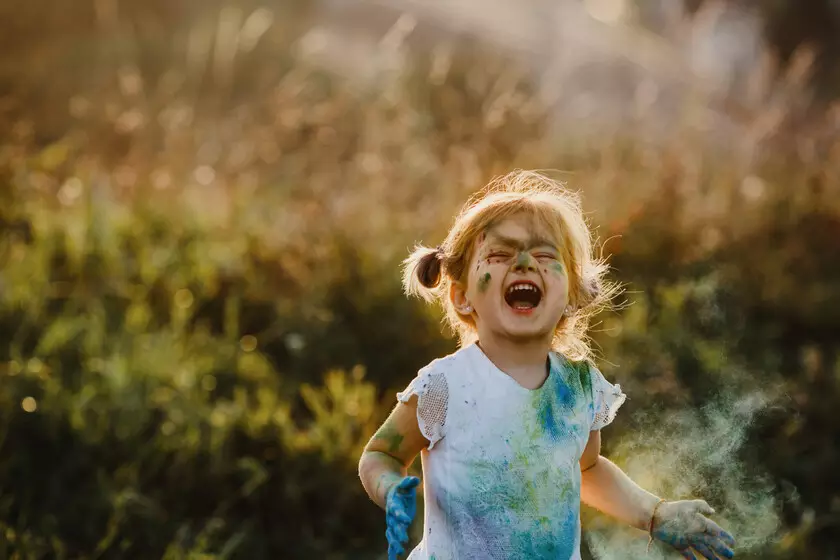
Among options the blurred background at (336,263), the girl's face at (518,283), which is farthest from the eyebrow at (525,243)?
the blurred background at (336,263)

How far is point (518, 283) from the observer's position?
2.15 metres

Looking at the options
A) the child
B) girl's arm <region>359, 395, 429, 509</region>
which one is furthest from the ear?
girl's arm <region>359, 395, 429, 509</region>

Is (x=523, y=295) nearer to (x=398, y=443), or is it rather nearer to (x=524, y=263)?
(x=524, y=263)

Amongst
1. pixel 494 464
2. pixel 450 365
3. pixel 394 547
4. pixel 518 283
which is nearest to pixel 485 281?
pixel 518 283

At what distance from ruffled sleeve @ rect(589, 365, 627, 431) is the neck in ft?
0.52

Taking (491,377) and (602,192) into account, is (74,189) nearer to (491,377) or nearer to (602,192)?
(602,192)

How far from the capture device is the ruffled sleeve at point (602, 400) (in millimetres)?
2264

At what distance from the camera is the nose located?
7.04 feet

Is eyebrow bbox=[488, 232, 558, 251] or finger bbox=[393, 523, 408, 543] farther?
eyebrow bbox=[488, 232, 558, 251]

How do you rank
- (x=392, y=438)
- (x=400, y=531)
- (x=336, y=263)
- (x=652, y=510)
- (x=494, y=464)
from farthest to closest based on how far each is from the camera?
(x=336, y=263)
(x=652, y=510)
(x=392, y=438)
(x=494, y=464)
(x=400, y=531)

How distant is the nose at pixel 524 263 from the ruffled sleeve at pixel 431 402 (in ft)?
0.84

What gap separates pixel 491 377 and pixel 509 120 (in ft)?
11.9

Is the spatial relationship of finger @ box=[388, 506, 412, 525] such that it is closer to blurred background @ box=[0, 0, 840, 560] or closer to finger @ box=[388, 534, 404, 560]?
finger @ box=[388, 534, 404, 560]

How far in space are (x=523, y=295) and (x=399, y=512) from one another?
0.52m
